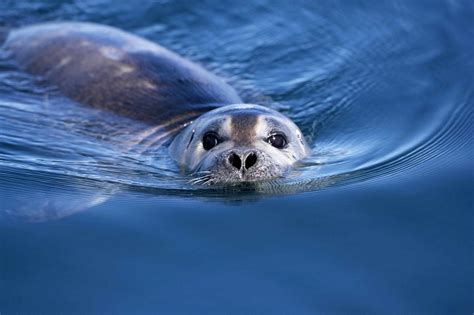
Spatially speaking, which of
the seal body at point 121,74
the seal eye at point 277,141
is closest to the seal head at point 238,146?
the seal eye at point 277,141

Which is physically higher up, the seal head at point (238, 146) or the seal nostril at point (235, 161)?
the seal head at point (238, 146)

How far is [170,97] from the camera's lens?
22.5 ft

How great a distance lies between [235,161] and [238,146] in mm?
220

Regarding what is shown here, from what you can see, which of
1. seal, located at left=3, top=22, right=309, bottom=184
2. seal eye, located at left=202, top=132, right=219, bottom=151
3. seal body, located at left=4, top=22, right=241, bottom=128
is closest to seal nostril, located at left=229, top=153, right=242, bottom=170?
seal, located at left=3, top=22, right=309, bottom=184

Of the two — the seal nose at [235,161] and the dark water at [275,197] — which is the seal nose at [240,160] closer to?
the seal nose at [235,161]

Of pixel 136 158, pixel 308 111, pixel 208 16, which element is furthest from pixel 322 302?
pixel 208 16

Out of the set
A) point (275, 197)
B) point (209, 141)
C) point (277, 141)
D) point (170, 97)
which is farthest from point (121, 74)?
point (275, 197)

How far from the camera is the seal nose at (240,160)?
537cm

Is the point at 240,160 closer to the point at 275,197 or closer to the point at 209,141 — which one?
the point at 275,197

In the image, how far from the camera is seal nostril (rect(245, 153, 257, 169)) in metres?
5.38

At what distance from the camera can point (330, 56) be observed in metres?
8.45

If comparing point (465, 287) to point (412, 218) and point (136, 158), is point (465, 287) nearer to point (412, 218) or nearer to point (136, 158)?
point (412, 218)

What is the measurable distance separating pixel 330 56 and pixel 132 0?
231 cm

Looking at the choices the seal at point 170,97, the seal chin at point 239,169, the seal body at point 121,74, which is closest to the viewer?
the seal chin at point 239,169
